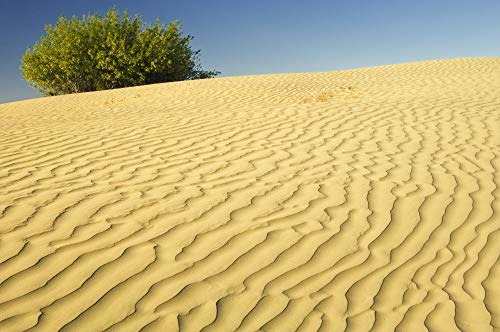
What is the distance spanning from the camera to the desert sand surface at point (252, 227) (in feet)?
9.30

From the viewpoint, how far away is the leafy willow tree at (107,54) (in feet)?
87.2

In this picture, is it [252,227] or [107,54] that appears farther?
[107,54]

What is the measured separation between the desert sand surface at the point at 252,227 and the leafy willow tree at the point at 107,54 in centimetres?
1982

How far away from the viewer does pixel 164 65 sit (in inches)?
1086

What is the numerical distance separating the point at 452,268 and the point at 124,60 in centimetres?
2538

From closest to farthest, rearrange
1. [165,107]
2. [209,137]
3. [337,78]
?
[209,137] < [165,107] < [337,78]

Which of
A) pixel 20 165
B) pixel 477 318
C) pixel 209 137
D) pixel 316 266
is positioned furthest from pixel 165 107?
pixel 477 318

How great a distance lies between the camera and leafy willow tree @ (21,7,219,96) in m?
26.6

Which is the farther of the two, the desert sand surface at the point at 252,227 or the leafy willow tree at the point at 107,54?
the leafy willow tree at the point at 107,54

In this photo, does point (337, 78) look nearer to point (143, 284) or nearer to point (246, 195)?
Result: point (246, 195)

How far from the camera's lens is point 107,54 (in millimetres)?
26766

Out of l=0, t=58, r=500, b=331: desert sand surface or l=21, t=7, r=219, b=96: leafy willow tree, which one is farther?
l=21, t=7, r=219, b=96: leafy willow tree

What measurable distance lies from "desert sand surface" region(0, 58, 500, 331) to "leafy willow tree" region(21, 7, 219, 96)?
1982cm

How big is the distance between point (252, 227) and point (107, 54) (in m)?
25.1
